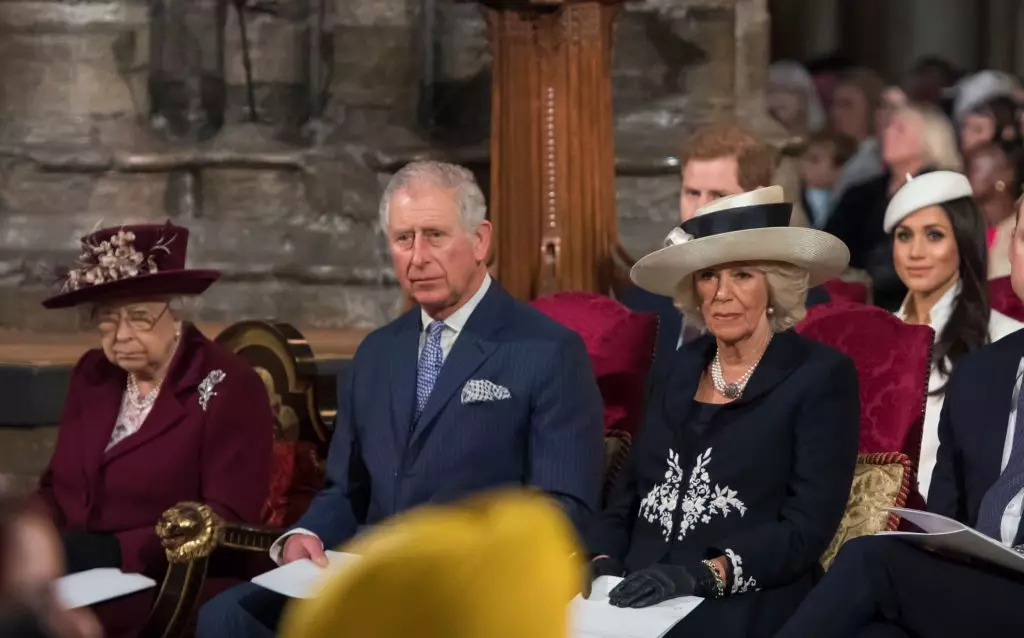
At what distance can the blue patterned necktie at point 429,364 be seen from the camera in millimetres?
2854

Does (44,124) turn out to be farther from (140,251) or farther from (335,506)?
(335,506)

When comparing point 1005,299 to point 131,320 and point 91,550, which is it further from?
point 91,550

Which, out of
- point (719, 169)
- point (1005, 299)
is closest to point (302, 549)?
point (719, 169)

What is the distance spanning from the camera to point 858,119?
7.73 meters

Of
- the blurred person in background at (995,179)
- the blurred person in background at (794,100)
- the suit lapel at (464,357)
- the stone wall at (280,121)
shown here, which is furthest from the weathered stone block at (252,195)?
the suit lapel at (464,357)

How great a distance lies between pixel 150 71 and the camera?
6.64 m

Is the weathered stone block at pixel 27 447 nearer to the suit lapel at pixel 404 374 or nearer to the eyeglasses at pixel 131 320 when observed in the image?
the eyeglasses at pixel 131 320

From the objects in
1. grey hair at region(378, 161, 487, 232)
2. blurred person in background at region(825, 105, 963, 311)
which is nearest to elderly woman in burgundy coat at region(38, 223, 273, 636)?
grey hair at region(378, 161, 487, 232)

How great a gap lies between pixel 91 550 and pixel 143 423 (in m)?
0.28

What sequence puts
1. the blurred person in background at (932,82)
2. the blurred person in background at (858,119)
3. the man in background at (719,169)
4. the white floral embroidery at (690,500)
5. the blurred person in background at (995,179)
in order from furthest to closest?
the blurred person in background at (932,82) → the blurred person in background at (858,119) → the blurred person in background at (995,179) → the man in background at (719,169) → the white floral embroidery at (690,500)

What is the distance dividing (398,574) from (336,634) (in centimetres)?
4

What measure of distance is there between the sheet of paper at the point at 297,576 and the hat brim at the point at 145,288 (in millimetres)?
810

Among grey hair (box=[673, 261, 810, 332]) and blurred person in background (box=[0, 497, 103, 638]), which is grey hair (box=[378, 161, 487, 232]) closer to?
grey hair (box=[673, 261, 810, 332])

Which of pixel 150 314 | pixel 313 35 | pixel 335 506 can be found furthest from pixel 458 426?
pixel 313 35
